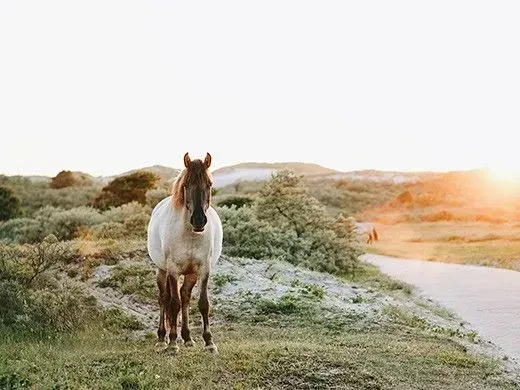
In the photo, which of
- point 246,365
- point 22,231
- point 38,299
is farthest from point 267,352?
point 22,231

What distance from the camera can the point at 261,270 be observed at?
18.0 m

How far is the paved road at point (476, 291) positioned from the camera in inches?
588

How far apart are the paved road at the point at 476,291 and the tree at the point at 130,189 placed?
15.1m

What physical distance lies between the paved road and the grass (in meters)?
3.03

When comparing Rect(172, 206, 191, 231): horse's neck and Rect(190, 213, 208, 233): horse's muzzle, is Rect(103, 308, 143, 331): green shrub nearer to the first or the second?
Rect(172, 206, 191, 231): horse's neck

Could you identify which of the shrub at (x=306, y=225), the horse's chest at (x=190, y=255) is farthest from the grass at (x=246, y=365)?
the shrub at (x=306, y=225)

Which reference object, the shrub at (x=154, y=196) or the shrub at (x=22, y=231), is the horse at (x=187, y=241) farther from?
the shrub at (x=154, y=196)

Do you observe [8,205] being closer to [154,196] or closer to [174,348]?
[154,196]

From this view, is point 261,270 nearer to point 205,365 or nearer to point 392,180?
point 205,365

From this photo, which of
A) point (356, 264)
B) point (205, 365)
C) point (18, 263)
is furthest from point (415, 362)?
point (356, 264)

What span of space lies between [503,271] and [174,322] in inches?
733

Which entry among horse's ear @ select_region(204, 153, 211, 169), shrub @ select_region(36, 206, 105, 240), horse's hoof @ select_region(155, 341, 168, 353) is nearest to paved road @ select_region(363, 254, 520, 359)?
horse's hoof @ select_region(155, 341, 168, 353)

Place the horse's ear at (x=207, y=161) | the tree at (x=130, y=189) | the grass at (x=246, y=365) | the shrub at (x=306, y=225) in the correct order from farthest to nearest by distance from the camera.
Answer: the tree at (x=130, y=189)
the shrub at (x=306, y=225)
the horse's ear at (x=207, y=161)
the grass at (x=246, y=365)

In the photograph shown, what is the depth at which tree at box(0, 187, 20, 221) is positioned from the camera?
36688mm
